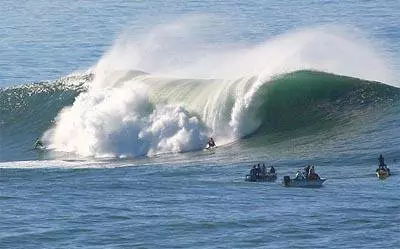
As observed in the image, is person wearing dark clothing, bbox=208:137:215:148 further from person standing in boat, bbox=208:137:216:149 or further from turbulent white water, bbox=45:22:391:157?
turbulent white water, bbox=45:22:391:157

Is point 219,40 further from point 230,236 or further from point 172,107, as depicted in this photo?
point 230,236

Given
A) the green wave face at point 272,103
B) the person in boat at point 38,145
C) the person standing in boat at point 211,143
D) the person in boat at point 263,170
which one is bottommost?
the person in boat at point 263,170

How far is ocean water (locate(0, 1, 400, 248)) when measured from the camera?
34156 mm

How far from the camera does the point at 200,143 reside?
171 feet

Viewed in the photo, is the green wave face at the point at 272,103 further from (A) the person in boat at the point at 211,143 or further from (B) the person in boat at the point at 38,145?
(A) the person in boat at the point at 211,143

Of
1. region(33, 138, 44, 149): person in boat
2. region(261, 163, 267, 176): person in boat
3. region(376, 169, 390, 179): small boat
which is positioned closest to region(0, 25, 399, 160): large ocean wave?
region(33, 138, 44, 149): person in boat

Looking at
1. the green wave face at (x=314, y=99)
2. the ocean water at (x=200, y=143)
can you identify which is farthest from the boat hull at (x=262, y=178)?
the green wave face at (x=314, y=99)

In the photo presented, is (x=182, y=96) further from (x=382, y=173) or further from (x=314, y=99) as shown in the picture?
(x=382, y=173)

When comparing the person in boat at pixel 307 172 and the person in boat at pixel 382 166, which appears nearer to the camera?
the person in boat at pixel 307 172

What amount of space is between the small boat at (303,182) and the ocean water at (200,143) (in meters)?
0.32

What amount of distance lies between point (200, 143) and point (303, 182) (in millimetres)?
12653

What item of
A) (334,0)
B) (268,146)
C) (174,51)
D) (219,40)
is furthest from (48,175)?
(334,0)

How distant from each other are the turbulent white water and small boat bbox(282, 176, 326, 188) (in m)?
11.8

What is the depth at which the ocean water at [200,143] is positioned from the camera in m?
34.2
